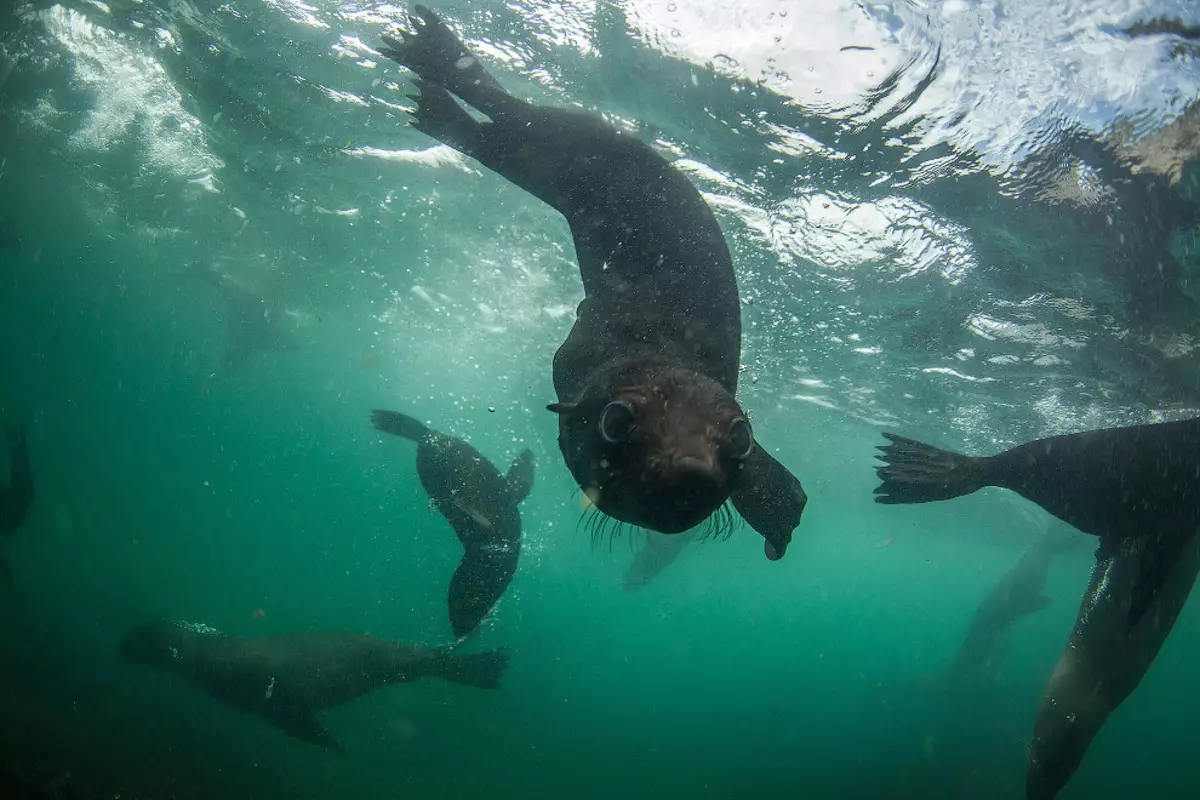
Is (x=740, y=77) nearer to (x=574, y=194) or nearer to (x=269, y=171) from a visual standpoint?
(x=574, y=194)

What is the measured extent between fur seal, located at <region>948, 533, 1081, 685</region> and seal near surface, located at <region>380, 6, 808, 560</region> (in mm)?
21751

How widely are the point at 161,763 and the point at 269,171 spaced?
1412cm

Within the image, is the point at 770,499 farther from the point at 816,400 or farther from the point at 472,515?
the point at 816,400

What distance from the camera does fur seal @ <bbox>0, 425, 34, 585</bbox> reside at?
425 inches

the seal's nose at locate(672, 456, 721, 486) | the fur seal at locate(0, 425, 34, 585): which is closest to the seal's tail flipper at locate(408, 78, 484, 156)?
the seal's nose at locate(672, 456, 721, 486)

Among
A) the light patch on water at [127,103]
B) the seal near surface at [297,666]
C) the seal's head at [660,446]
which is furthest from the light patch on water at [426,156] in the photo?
the seal's head at [660,446]

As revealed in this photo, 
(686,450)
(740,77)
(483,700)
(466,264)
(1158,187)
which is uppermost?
(1158,187)

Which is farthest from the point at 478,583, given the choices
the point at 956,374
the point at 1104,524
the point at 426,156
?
the point at 956,374

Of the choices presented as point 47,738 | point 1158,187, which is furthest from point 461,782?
point 1158,187

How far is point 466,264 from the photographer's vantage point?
17109 mm

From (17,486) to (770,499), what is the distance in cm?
1485

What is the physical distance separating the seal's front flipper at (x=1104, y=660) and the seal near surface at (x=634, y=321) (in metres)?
3.17

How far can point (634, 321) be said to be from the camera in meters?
3.23

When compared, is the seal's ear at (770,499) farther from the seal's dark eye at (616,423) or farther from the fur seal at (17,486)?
the fur seal at (17,486)
